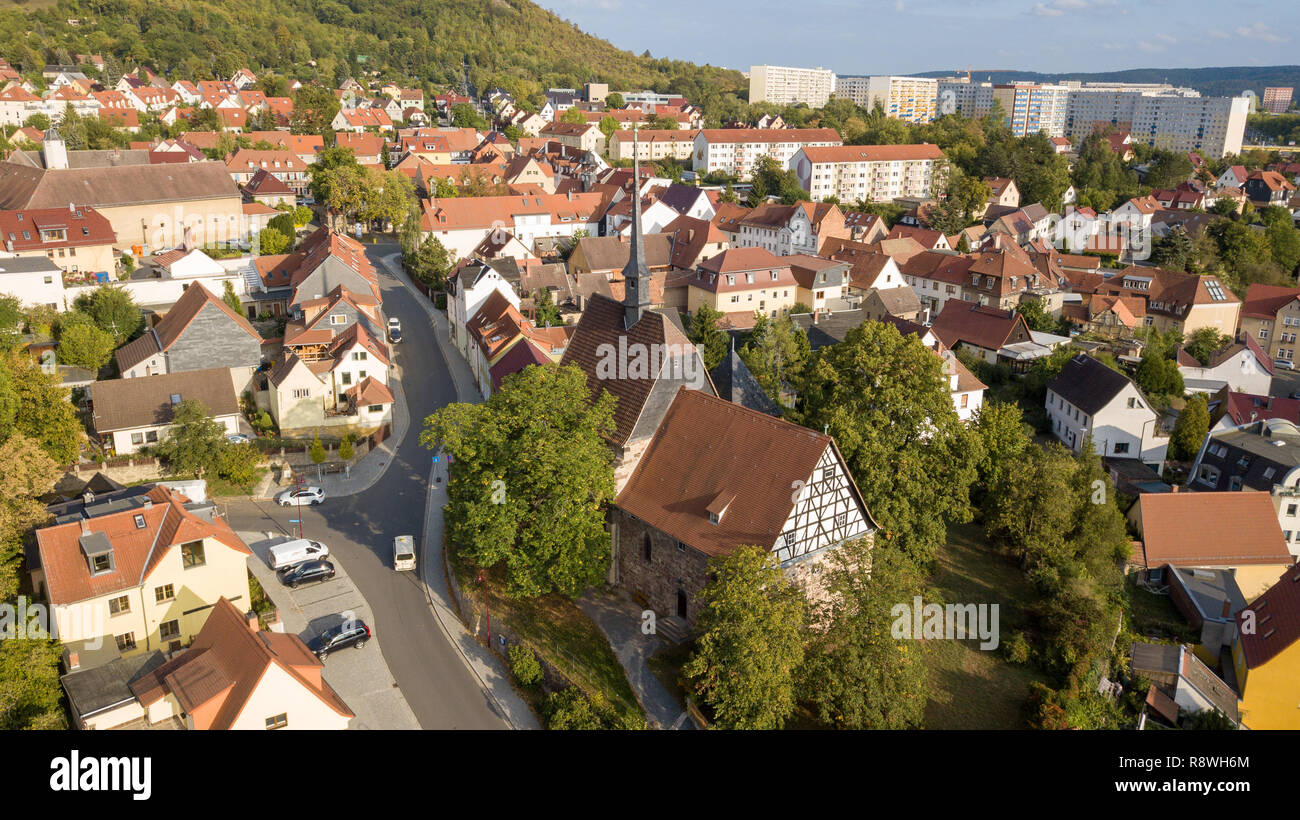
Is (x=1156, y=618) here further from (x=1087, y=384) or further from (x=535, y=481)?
(x=535, y=481)

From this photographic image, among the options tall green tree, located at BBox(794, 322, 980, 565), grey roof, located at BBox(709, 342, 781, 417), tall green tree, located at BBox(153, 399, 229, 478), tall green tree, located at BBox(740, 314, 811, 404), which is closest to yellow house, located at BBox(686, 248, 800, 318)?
tall green tree, located at BBox(740, 314, 811, 404)

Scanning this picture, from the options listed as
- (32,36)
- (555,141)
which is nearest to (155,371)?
(555,141)

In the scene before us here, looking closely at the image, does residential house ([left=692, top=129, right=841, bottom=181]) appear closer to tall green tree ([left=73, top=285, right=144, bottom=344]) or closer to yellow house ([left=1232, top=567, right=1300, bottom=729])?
tall green tree ([left=73, top=285, right=144, bottom=344])

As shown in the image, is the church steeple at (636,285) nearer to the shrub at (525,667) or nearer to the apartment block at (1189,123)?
the shrub at (525,667)

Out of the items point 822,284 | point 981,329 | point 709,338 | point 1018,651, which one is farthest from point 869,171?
point 1018,651
